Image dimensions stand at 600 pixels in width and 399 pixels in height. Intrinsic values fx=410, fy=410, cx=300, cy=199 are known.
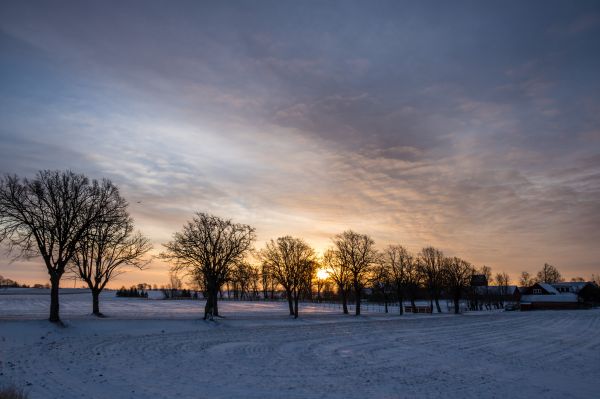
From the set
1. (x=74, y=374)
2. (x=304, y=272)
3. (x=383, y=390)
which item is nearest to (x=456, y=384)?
(x=383, y=390)

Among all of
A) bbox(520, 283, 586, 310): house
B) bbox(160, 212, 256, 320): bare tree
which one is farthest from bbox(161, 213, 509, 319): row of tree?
bbox(520, 283, 586, 310): house

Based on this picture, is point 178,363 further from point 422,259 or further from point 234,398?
point 422,259

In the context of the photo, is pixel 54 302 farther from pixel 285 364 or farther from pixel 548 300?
pixel 548 300

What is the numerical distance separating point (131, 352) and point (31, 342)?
8.49 m

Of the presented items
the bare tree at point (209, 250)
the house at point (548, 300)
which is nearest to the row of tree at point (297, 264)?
the bare tree at point (209, 250)

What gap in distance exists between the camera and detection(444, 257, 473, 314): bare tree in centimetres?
9450

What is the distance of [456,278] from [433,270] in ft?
18.4

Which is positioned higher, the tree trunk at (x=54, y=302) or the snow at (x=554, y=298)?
the tree trunk at (x=54, y=302)

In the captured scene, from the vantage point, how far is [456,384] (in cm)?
1834

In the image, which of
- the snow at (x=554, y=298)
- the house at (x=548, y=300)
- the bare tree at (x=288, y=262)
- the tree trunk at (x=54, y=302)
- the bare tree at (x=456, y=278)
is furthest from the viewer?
the snow at (x=554, y=298)

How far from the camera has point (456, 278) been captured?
10006 cm

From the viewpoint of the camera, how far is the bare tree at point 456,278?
9450 cm

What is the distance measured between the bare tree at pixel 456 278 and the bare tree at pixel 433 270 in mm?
1538

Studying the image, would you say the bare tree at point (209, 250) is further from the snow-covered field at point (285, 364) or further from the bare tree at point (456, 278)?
the bare tree at point (456, 278)
